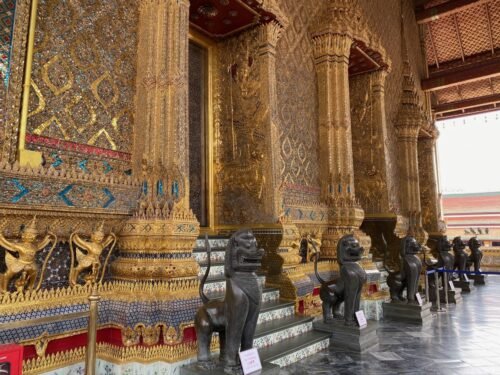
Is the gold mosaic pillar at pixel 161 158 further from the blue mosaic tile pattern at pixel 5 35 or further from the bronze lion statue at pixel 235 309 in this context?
the blue mosaic tile pattern at pixel 5 35

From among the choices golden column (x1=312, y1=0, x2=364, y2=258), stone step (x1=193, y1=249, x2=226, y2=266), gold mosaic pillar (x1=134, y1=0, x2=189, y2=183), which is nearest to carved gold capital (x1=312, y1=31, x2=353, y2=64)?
golden column (x1=312, y1=0, x2=364, y2=258)

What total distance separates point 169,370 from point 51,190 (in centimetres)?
151

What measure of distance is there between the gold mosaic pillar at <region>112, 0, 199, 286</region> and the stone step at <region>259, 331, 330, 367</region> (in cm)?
94

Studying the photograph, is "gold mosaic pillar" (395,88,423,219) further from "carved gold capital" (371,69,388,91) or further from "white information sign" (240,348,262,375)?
"white information sign" (240,348,262,375)

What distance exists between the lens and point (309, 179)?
19.5ft

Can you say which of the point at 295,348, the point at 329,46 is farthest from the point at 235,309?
the point at 329,46

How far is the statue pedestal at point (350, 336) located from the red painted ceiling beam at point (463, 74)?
9.74 m

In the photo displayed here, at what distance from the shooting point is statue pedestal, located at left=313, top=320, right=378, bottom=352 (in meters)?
3.85

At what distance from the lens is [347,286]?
4094 millimetres

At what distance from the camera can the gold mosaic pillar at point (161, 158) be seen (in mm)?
3076

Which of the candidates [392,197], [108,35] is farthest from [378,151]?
[108,35]

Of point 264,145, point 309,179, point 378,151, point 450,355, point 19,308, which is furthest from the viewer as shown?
point 378,151

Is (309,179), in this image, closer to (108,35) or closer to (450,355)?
(450,355)

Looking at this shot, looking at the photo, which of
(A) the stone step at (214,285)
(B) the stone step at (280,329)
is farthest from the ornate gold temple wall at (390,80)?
(A) the stone step at (214,285)
